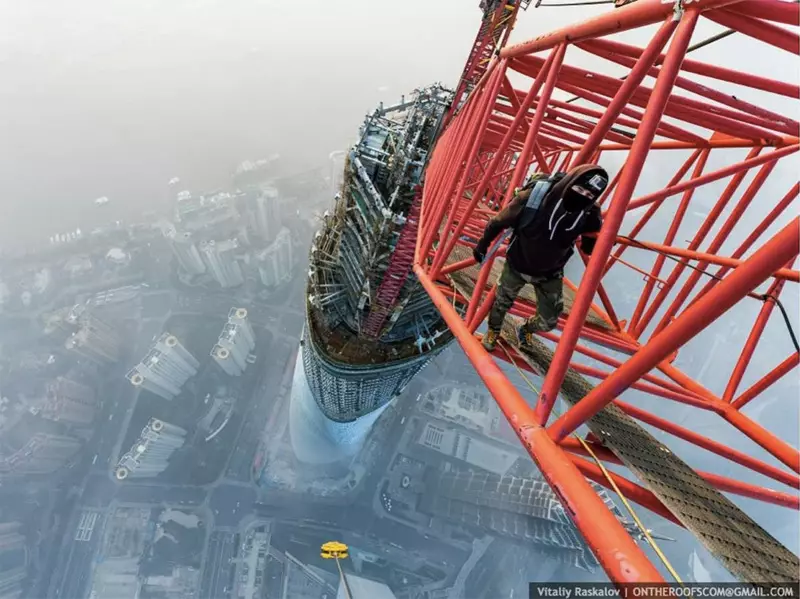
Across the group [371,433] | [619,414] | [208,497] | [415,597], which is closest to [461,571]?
[415,597]

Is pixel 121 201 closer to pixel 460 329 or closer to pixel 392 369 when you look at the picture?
pixel 392 369

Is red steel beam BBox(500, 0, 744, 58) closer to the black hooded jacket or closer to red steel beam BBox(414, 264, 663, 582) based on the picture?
the black hooded jacket

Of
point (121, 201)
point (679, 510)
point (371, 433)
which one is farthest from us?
point (121, 201)

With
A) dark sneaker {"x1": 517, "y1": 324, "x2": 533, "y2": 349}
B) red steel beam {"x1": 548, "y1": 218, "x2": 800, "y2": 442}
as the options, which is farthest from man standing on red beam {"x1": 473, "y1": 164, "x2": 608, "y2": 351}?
red steel beam {"x1": 548, "y1": 218, "x2": 800, "y2": 442}

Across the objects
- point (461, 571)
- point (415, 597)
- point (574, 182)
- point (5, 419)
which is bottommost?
point (415, 597)

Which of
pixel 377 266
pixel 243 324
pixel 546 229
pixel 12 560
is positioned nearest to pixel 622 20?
pixel 546 229

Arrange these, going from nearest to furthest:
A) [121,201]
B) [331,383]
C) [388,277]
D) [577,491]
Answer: [577,491] → [388,277] → [331,383] → [121,201]

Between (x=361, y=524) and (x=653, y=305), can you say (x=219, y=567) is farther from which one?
(x=653, y=305)

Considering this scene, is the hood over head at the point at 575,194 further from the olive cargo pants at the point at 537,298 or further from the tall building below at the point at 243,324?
the tall building below at the point at 243,324
